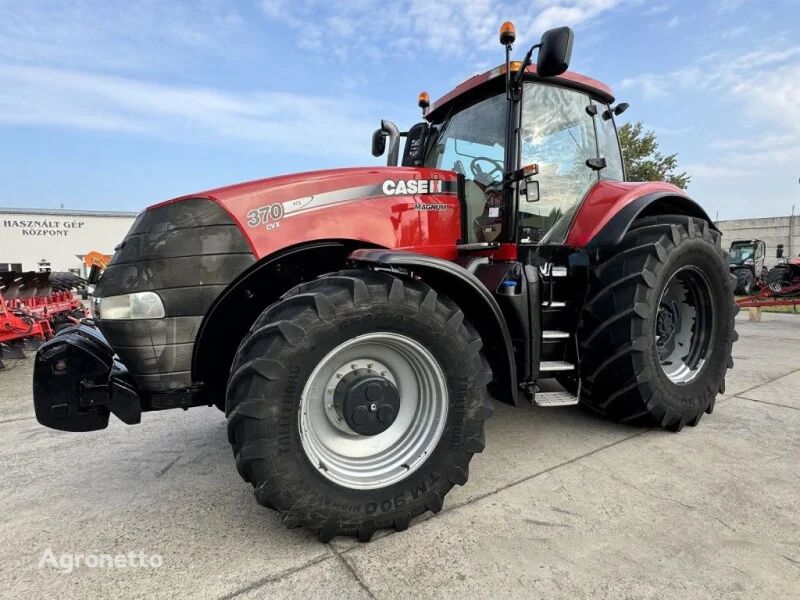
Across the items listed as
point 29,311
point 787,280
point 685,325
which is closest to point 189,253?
point 685,325

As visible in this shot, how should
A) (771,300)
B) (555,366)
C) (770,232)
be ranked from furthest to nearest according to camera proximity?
Result: (770,232) → (771,300) → (555,366)

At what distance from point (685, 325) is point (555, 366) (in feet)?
4.48

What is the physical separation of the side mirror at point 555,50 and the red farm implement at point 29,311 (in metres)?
4.54

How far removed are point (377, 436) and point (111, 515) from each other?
4.32ft

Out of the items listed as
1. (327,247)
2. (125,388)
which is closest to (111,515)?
(125,388)

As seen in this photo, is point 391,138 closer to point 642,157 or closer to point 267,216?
point 267,216

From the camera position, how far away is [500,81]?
3.02 metres

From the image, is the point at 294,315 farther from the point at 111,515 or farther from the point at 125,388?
the point at 111,515

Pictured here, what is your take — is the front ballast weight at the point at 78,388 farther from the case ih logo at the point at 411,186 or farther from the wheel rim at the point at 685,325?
the wheel rim at the point at 685,325

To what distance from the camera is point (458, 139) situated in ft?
10.9

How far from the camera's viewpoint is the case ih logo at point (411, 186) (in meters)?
2.56

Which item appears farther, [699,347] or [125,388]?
[699,347]

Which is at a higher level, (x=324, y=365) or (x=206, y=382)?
(x=324, y=365)

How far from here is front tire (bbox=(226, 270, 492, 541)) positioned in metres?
1.84
